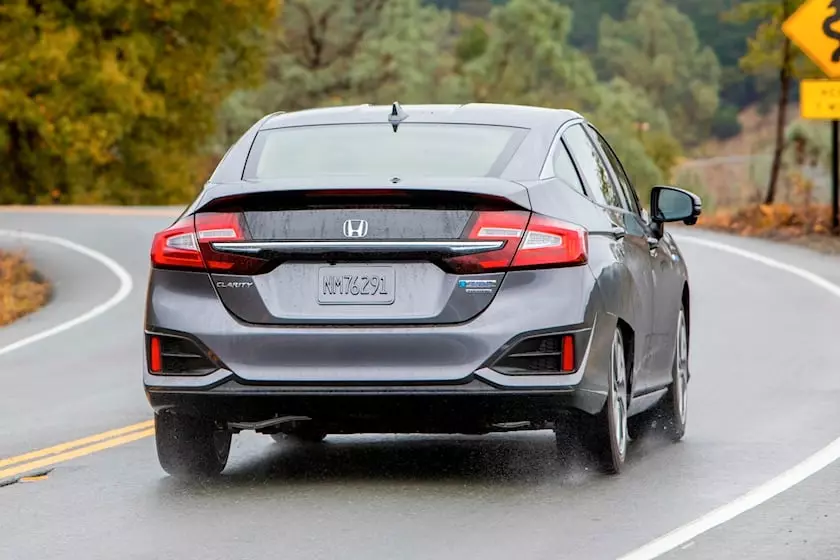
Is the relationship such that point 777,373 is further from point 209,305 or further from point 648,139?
point 648,139

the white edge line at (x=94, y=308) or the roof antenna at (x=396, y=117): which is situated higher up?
the roof antenna at (x=396, y=117)

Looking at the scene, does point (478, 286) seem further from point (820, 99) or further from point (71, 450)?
point (820, 99)

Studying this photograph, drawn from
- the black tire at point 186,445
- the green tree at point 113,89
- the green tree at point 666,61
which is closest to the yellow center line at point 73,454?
the black tire at point 186,445

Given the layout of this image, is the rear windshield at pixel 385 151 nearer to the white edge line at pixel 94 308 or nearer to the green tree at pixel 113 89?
the white edge line at pixel 94 308

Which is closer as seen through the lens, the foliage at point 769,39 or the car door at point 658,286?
the car door at point 658,286

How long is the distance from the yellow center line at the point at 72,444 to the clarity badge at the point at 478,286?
103 inches

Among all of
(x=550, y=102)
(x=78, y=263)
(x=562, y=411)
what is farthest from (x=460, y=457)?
(x=550, y=102)

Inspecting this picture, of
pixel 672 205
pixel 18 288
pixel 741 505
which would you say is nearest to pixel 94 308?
pixel 18 288

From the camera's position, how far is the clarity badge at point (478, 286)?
8617 millimetres

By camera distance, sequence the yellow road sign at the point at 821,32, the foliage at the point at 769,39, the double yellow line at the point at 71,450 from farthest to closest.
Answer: the foliage at the point at 769,39 < the yellow road sign at the point at 821,32 < the double yellow line at the point at 71,450

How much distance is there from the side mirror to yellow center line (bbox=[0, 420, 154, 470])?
3151 mm

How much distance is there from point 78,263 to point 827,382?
15043 millimetres

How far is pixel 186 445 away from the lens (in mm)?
9391

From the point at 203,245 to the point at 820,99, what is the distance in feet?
65.5
